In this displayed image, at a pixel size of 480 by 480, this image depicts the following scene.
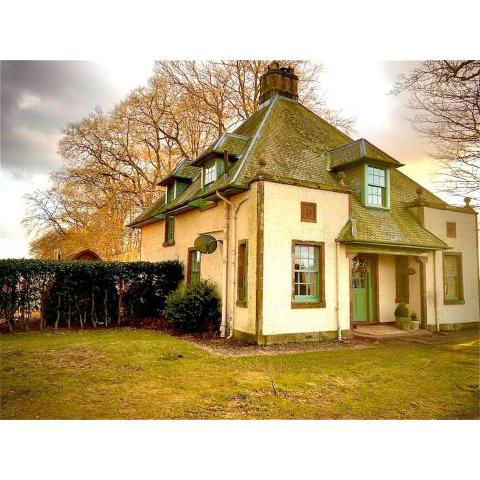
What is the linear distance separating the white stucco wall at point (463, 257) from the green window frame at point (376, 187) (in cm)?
176

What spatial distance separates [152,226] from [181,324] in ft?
23.3

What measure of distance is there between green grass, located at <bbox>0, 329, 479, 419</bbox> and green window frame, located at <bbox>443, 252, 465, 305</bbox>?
371 centimetres

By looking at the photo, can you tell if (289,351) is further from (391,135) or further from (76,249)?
(76,249)

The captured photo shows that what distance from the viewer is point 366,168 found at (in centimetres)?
1051

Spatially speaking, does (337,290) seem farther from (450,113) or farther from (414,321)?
(450,113)

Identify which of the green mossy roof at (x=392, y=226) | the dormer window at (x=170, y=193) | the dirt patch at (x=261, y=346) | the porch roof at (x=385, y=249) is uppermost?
the dormer window at (x=170, y=193)

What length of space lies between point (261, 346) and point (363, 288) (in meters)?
4.70

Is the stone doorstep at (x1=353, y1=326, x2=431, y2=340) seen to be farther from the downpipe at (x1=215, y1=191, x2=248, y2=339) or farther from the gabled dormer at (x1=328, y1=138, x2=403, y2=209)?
the gabled dormer at (x1=328, y1=138, x2=403, y2=209)

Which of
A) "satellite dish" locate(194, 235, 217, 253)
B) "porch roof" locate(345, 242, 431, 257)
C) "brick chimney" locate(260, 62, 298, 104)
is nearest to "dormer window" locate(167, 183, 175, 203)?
"satellite dish" locate(194, 235, 217, 253)

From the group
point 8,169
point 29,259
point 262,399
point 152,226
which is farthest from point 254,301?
point 152,226

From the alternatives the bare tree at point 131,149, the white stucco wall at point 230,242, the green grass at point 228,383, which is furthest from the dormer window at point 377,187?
the bare tree at point 131,149

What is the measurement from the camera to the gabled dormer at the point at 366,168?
1040cm

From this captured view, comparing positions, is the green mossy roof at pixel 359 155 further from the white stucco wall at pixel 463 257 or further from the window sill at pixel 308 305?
the window sill at pixel 308 305

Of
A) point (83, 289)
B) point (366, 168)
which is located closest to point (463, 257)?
point (366, 168)
